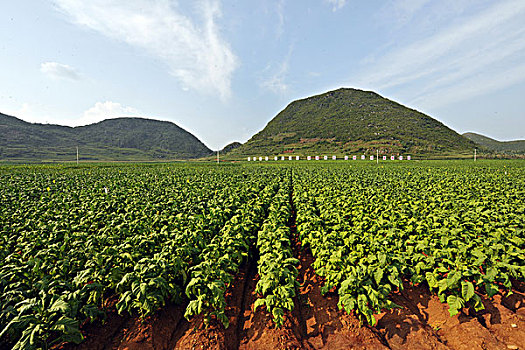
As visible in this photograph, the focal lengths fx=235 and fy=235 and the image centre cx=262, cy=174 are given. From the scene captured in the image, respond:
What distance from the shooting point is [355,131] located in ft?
457

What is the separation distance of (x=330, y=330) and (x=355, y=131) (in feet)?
486

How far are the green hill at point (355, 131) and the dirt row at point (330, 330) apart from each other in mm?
114894

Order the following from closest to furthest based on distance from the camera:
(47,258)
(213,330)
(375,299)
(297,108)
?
(375,299), (213,330), (47,258), (297,108)

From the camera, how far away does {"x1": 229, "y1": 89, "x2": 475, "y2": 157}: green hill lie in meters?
118

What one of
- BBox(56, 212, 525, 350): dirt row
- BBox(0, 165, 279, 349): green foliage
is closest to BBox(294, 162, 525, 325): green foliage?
BBox(56, 212, 525, 350): dirt row

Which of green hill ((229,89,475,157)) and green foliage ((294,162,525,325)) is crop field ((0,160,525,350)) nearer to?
green foliage ((294,162,525,325))

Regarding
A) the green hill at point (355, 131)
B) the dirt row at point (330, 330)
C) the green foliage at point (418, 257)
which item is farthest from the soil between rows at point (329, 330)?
the green hill at point (355, 131)

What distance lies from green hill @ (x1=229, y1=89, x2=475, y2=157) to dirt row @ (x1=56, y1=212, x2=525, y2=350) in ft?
377

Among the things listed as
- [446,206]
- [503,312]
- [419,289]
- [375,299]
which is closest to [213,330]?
[375,299]

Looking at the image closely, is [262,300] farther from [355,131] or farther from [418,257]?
[355,131]

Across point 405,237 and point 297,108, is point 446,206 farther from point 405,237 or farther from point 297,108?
point 297,108

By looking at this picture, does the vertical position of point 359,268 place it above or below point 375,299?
above

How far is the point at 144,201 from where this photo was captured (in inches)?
443

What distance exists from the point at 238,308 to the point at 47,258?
13.4 feet
